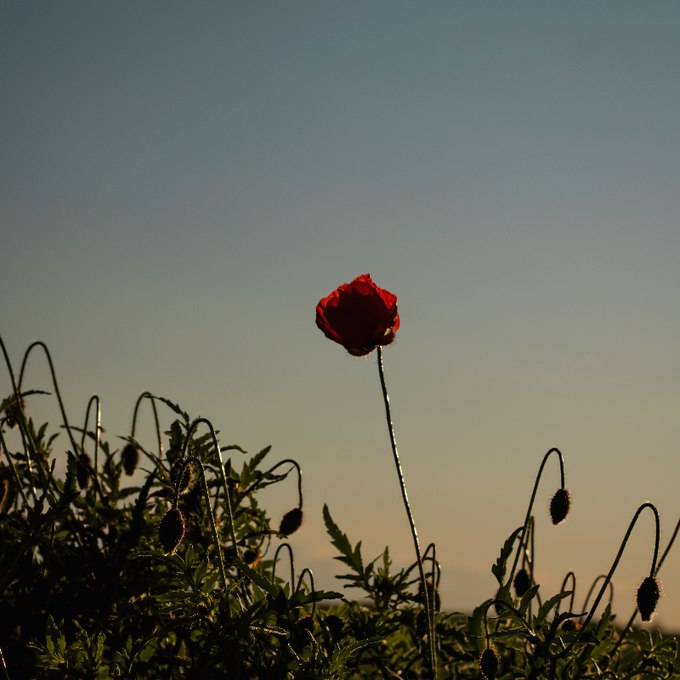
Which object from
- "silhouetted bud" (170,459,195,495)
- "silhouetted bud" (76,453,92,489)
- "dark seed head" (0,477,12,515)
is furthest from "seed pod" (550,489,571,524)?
"dark seed head" (0,477,12,515)

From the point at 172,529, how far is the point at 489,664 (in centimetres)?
87

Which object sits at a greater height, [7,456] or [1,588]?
[7,456]

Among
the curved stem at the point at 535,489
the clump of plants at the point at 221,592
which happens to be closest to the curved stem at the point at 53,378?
the clump of plants at the point at 221,592

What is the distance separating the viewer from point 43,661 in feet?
8.64

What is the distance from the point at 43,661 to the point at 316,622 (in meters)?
0.79

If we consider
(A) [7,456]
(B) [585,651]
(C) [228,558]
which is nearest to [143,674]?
(C) [228,558]

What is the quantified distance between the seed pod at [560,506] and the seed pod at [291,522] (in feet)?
2.66

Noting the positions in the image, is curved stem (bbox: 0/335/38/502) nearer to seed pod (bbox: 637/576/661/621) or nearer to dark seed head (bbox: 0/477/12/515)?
dark seed head (bbox: 0/477/12/515)

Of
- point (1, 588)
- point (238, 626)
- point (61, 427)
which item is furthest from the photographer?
point (61, 427)

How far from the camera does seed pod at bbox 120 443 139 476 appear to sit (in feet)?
11.9

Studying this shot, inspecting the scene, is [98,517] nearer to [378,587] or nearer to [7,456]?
[7,456]

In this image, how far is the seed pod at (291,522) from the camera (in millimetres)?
3402

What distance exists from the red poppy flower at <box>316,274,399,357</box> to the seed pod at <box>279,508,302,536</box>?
630mm

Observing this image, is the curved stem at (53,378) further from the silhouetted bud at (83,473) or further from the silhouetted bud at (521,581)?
the silhouetted bud at (521,581)
